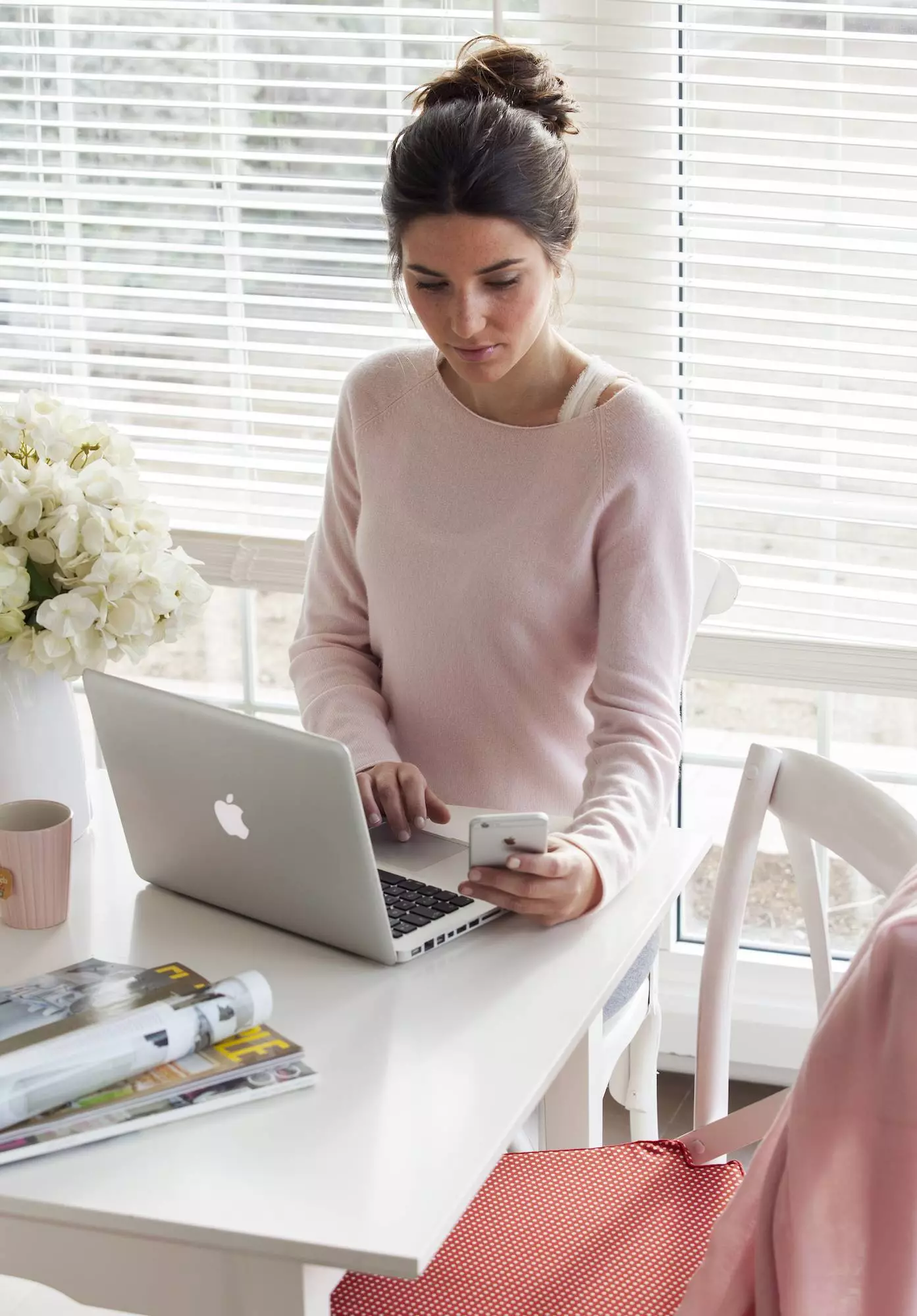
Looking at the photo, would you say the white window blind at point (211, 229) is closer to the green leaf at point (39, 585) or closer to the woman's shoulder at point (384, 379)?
the woman's shoulder at point (384, 379)

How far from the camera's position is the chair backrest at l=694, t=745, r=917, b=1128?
1303mm

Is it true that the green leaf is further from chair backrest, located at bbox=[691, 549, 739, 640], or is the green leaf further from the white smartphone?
chair backrest, located at bbox=[691, 549, 739, 640]

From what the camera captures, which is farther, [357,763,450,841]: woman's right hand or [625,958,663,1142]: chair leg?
[625,958,663,1142]: chair leg

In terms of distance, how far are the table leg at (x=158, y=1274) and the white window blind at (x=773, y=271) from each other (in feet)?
4.74

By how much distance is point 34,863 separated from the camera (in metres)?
1.31

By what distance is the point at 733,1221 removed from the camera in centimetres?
101

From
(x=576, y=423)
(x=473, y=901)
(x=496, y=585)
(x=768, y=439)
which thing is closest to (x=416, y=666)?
(x=496, y=585)

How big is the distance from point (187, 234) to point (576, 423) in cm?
105

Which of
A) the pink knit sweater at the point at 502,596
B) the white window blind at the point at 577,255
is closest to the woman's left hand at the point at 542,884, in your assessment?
the pink knit sweater at the point at 502,596

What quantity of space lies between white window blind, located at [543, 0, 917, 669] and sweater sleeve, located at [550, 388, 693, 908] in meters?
0.51

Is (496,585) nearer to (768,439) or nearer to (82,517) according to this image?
(82,517)

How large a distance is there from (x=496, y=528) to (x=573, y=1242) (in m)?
0.80

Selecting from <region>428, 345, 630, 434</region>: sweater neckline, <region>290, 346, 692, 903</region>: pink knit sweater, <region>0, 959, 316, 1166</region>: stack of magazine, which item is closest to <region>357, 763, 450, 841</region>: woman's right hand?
<region>290, 346, 692, 903</region>: pink knit sweater

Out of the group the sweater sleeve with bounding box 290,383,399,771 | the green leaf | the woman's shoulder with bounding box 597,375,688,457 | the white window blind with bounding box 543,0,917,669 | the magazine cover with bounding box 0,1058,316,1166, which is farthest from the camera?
the white window blind with bounding box 543,0,917,669
